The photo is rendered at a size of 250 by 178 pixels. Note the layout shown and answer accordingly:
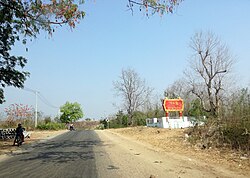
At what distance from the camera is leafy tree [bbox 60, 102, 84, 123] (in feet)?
337

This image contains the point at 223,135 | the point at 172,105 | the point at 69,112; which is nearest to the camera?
the point at 223,135

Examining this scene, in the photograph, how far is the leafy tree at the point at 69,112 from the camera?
103 m

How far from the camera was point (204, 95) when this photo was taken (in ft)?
153

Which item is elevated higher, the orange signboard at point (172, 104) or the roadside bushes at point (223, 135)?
the orange signboard at point (172, 104)

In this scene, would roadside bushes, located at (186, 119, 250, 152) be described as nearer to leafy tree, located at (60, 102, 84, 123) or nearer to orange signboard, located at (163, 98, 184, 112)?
orange signboard, located at (163, 98, 184, 112)

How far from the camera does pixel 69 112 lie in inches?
4035

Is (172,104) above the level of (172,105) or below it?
above

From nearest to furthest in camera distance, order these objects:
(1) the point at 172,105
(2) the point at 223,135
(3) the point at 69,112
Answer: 1. (2) the point at 223,135
2. (1) the point at 172,105
3. (3) the point at 69,112

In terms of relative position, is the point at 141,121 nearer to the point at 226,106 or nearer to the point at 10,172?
the point at 226,106

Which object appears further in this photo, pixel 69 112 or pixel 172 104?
pixel 69 112

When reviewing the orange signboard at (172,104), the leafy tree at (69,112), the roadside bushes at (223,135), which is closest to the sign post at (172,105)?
the orange signboard at (172,104)

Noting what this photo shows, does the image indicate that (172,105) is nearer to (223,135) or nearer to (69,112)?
(223,135)

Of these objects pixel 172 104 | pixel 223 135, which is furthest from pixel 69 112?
pixel 223 135

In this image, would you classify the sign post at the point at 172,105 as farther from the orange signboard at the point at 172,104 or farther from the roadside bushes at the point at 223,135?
the roadside bushes at the point at 223,135
